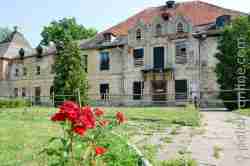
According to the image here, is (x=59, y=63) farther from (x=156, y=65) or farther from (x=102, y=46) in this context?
(x=156, y=65)

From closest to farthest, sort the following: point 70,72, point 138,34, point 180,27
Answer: point 180,27 → point 70,72 → point 138,34

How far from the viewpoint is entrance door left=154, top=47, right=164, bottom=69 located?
27625 mm

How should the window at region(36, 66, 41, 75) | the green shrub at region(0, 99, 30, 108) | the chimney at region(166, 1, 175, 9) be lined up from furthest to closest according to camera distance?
1. the window at region(36, 66, 41, 75)
2. the chimney at region(166, 1, 175, 9)
3. the green shrub at region(0, 99, 30, 108)

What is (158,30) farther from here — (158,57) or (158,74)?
(158,74)

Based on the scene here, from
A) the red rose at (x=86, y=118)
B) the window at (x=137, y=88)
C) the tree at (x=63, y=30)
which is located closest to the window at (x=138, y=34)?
the window at (x=137, y=88)

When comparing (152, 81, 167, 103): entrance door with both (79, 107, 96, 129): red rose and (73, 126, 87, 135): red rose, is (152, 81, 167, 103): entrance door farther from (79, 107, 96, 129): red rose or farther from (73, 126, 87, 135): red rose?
(73, 126, 87, 135): red rose

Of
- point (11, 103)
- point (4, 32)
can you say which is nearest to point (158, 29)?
point (11, 103)

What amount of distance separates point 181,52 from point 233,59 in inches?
290

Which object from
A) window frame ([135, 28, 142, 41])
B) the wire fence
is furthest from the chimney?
the wire fence

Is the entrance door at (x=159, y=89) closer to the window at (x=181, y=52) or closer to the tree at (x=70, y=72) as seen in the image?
the window at (x=181, y=52)

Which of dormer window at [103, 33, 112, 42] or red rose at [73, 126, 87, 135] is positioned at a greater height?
dormer window at [103, 33, 112, 42]

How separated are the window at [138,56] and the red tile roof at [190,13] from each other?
348cm

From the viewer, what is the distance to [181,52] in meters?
26.8

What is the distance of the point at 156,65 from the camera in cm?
2778
